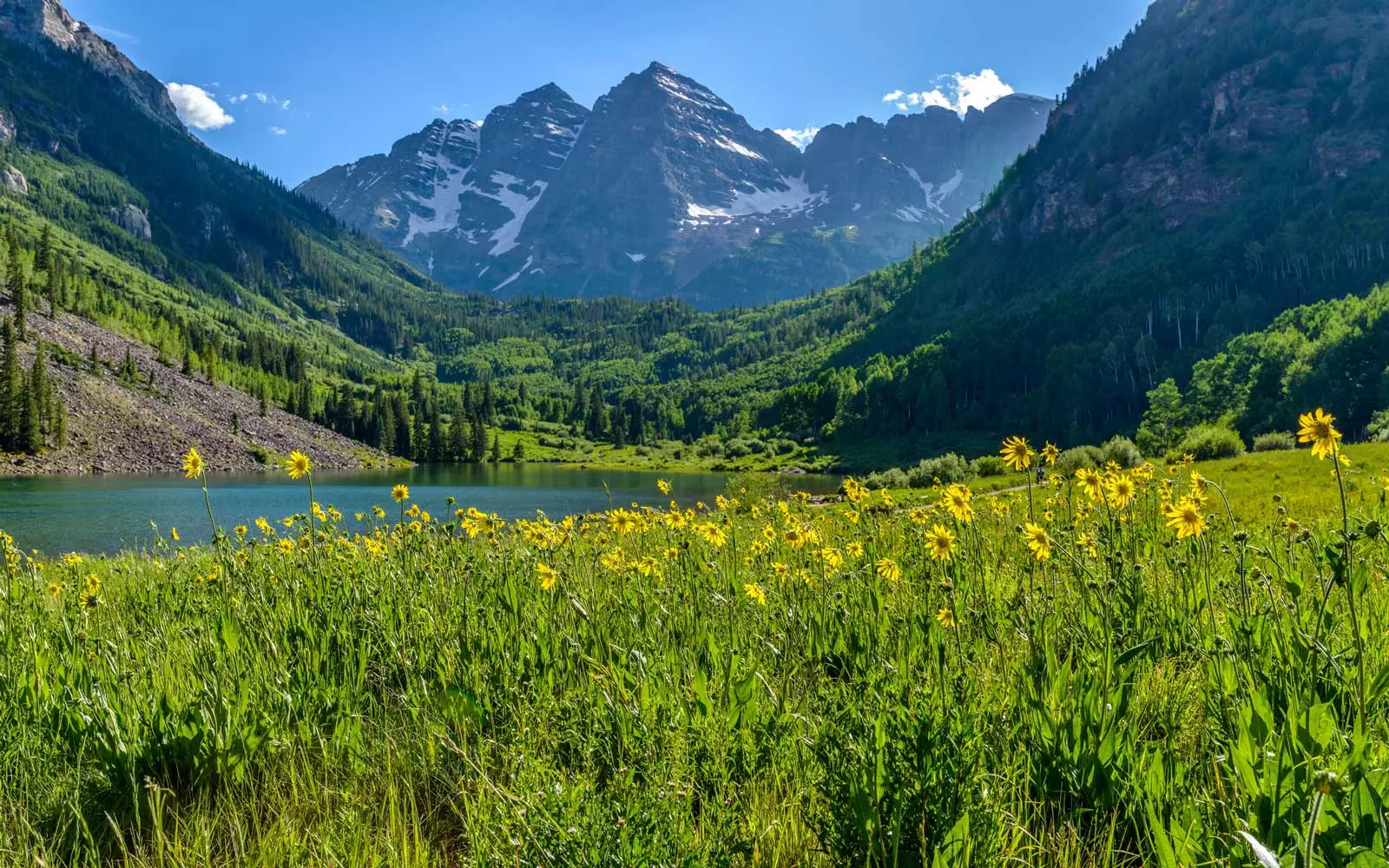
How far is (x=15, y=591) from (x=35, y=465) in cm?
10968

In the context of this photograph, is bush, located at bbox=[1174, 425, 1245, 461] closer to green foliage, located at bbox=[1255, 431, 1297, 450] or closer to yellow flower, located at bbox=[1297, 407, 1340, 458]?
green foliage, located at bbox=[1255, 431, 1297, 450]

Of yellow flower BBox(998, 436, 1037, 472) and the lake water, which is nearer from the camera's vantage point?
yellow flower BBox(998, 436, 1037, 472)

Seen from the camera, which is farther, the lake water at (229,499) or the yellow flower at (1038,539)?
the lake water at (229,499)

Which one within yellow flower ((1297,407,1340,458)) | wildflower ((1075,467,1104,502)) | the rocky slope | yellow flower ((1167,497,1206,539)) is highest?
the rocky slope

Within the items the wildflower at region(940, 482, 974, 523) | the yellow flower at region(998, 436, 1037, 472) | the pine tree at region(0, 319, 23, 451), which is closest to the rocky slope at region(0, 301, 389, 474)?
the pine tree at region(0, 319, 23, 451)

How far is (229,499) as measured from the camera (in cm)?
5812

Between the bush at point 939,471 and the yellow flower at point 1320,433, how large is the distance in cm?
3832

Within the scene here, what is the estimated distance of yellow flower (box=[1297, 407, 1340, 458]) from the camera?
8.80 ft

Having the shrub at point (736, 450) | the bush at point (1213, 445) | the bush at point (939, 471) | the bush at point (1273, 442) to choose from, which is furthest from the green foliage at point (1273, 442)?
the shrub at point (736, 450)

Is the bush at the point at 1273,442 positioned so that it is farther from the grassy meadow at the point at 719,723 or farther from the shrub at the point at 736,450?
the shrub at the point at 736,450

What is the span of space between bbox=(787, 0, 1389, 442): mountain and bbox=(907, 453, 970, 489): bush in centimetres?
6234

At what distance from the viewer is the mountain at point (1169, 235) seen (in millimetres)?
109938

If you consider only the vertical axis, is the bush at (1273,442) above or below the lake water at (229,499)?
above

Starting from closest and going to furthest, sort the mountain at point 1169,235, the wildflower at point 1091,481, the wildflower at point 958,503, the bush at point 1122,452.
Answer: the wildflower at point 958,503
the wildflower at point 1091,481
the bush at point 1122,452
the mountain at point 1169,235
